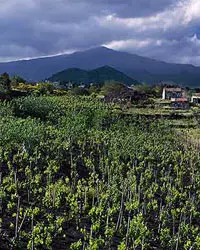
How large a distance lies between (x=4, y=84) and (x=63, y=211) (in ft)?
72.2

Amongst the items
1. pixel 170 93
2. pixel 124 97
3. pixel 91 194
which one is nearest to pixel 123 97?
pixel 124 97

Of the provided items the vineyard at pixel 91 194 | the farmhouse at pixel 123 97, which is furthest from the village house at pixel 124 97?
the vineyard at pixel 91 194

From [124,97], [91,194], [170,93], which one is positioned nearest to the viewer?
[91,194]

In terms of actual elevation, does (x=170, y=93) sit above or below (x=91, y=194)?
above

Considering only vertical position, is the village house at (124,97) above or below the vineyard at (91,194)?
above

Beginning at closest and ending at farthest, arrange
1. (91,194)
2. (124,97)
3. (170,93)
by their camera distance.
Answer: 1. (91,194)
2. (124,97)
3. (170,93)

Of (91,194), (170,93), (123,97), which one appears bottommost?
(91,194)

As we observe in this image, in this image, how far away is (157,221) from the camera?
757 cm

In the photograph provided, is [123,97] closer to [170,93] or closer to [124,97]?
[124,97]

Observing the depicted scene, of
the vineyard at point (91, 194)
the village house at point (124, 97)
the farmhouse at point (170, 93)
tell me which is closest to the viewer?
the vineyard at point (91, 194)

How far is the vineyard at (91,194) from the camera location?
6.21 metres

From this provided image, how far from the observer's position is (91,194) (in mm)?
8203

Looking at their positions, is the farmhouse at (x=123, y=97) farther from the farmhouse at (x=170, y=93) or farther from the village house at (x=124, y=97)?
the farmhouse at (x=170, y=93)

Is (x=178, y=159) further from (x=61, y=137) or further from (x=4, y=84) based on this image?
(x=4, y=84)
